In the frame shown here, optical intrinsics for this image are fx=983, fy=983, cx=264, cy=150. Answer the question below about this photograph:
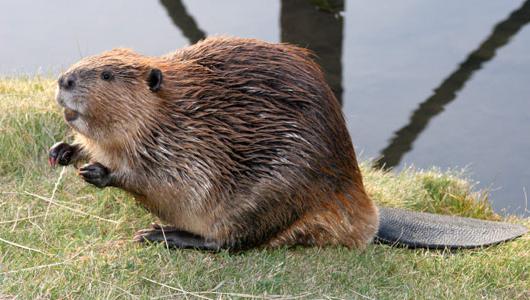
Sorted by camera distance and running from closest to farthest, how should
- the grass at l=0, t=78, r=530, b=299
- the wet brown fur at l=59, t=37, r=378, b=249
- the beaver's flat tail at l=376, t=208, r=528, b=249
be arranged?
the grass at l=0, t=78, r=530, b=299 < the wet brown fur at l=59, t=37, r=378, b=249 < the beaver's flat tail at l=376, t=208, r=528, b=249

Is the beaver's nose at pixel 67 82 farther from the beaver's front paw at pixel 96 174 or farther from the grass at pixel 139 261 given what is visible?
the grass at pixel 139 261

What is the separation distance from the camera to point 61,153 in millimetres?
3682

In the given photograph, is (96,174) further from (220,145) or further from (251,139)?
(251,139)

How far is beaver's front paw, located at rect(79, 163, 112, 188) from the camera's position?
344 cm

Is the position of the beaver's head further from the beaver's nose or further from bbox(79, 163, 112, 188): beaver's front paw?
bbox(79, 163, 112, 188): beaver's front paw

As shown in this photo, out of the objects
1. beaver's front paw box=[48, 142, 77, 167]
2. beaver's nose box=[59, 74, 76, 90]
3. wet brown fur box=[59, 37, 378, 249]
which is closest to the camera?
beaver's nose box=[59, 74, 76, 90]

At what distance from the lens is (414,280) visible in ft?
11.6

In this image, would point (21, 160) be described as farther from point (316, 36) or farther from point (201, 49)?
point (316, 36)

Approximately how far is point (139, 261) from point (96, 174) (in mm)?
348

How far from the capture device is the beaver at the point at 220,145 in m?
3.43

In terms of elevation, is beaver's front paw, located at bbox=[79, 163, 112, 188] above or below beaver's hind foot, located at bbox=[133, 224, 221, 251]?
above

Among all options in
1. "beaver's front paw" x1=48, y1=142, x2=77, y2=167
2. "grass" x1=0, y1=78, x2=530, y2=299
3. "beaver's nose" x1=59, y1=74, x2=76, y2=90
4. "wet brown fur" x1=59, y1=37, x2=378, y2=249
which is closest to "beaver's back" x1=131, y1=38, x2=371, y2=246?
"wet brown fur" x1=59, y1=37, x2=378, y2=249

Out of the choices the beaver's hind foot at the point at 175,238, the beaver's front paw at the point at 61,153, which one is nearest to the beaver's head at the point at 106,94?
the beaver's front paw at the point at 61,153

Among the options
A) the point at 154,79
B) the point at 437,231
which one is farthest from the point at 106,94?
the point at 437,231
